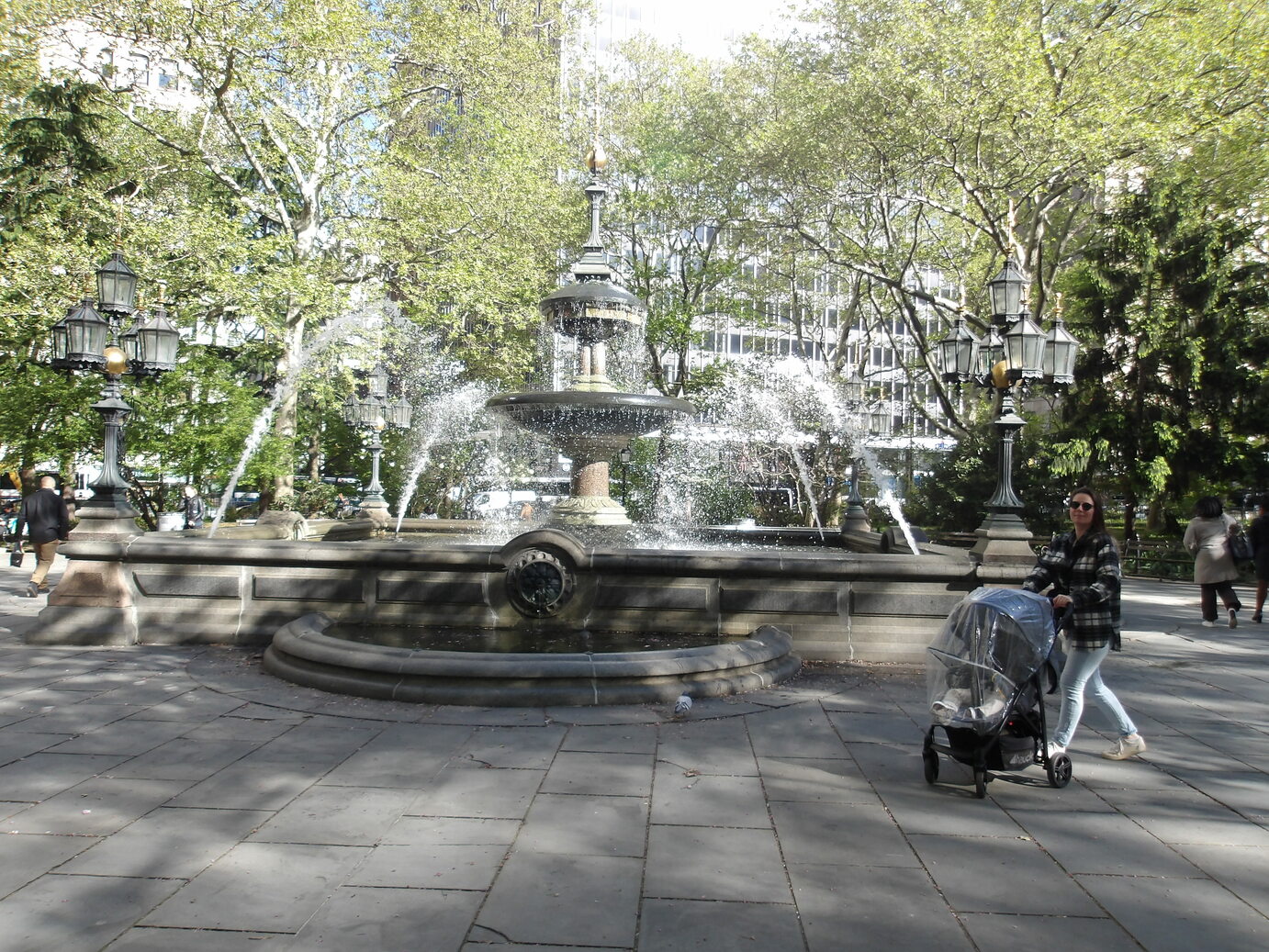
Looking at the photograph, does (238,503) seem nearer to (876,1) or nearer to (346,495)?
(346,495)

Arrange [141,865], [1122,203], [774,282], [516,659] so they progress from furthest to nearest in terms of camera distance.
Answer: [774,282] → [1122,203] → [516,659] → [141,865]

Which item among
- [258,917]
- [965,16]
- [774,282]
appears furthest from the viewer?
[774,282]

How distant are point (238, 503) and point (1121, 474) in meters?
30.4

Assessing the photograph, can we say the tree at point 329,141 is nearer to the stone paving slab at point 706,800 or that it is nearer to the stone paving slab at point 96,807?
the stone paving slab at point 96,807

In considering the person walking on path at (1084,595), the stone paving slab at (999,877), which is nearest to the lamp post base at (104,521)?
the stone paving slab at (999,877)

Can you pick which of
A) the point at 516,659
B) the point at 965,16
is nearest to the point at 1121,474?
the point at 965,16

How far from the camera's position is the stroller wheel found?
5207 millimetres

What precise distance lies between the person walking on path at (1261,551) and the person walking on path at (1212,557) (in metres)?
0.42

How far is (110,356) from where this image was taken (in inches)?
392

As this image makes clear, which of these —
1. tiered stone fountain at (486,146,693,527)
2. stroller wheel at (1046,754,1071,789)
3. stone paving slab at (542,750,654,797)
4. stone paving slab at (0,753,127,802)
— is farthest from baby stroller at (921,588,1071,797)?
tiered stone fountain at (486,146,693,527)

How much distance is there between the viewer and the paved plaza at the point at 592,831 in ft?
11.5

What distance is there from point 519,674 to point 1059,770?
3.63m

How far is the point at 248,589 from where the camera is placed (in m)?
9.22

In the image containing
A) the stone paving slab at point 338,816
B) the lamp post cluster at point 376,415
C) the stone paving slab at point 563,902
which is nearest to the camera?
the stone paving slab at point 563,902
